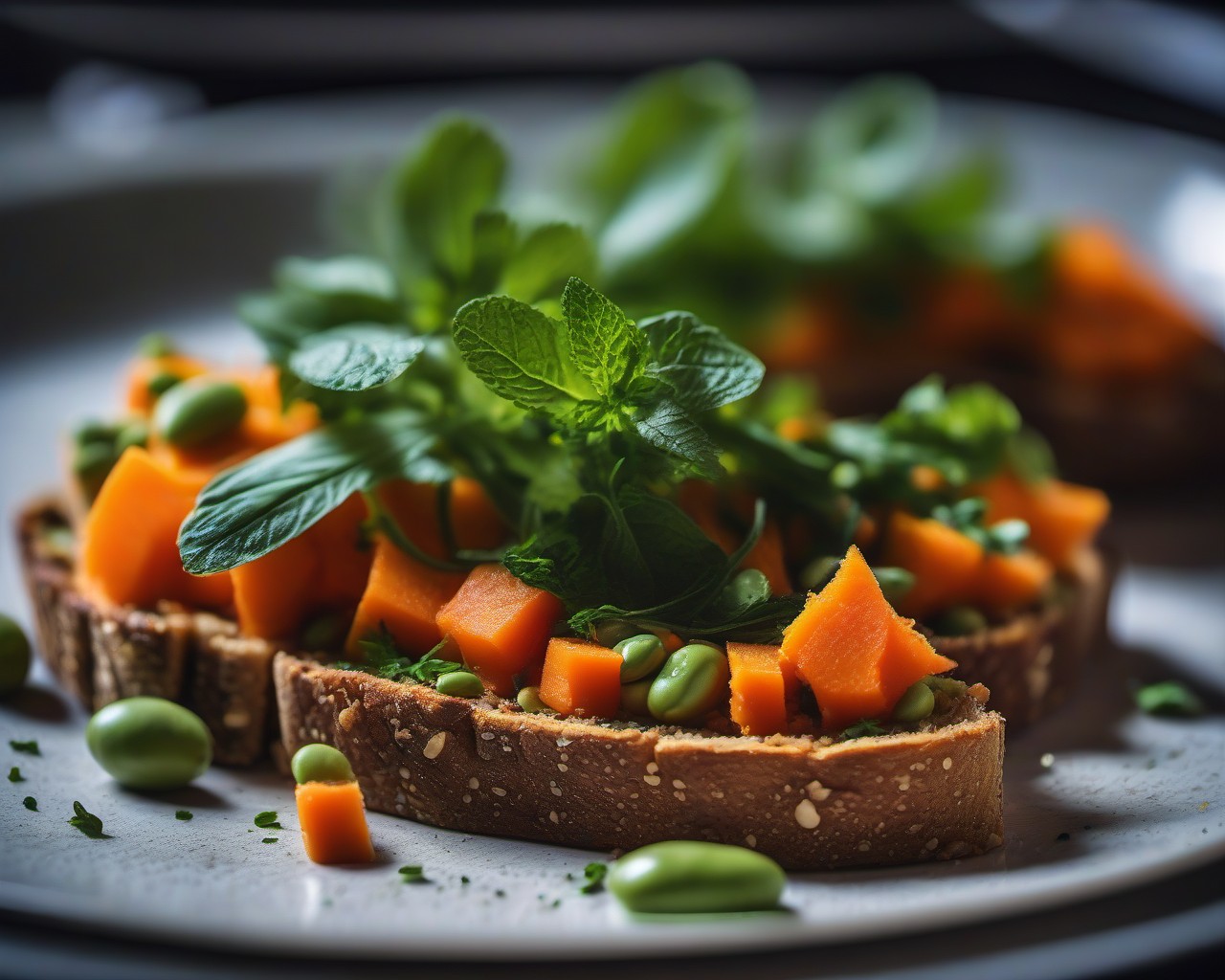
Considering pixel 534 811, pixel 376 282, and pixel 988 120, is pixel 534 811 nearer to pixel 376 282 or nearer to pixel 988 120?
pixel 376 282

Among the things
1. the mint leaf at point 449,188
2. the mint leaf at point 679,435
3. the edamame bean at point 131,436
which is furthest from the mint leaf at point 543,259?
the edamame bean at point 131,436

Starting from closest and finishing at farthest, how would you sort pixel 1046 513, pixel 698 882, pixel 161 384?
pixel 698 882
pixel 161 384
pixel 1046 513

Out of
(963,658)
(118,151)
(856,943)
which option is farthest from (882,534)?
(118,151)

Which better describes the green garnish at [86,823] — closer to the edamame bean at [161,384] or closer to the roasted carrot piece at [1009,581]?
the edamame bean at [161,384]

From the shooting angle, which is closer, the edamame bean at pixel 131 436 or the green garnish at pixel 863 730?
the green garnish at pixel 863 730

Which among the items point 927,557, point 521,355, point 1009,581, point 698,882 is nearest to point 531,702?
point 698,882

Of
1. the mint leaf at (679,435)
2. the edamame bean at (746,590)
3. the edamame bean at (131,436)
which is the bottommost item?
the edamame bean at (746,590)

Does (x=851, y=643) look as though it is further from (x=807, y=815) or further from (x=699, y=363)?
(x=699, y=363)
